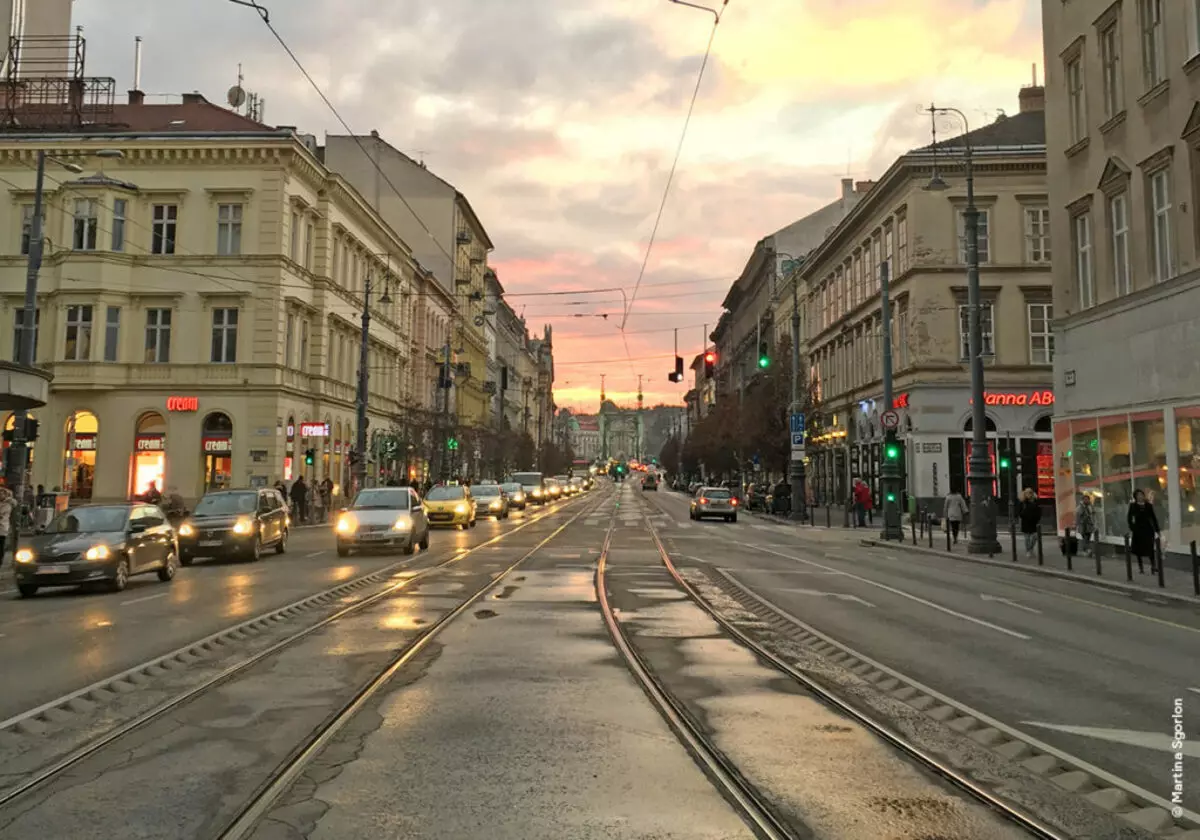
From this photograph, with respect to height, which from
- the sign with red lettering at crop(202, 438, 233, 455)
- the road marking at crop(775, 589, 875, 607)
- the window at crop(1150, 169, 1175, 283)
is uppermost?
the window at crop(1150, 169, 1175, 283)

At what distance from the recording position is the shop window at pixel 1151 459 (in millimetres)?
21516

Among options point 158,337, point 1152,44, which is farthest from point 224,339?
point 1152,44

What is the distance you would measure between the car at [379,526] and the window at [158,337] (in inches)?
902

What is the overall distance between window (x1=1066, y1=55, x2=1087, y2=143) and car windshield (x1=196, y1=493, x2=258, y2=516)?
74.6ft

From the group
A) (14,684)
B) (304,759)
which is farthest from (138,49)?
(304,759)

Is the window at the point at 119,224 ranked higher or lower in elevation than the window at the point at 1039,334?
higher

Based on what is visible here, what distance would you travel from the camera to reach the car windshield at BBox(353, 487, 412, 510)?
79.5 feet

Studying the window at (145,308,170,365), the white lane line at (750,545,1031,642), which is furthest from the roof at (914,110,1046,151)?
the window at (145,308,170,365)

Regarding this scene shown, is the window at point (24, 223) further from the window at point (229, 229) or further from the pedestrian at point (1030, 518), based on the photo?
the pedestrian at point (1030, 518)

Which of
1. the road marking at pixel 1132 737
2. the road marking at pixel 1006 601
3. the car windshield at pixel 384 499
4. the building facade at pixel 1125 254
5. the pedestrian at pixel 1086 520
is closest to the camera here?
the road marking at pixel 1132 737

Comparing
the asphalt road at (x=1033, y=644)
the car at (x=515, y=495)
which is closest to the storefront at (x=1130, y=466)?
the asphalt road at (x=1033, y=644)

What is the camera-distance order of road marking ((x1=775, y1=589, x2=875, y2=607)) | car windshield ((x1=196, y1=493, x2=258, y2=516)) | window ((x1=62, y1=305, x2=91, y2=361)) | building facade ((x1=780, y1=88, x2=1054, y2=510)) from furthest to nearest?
window ((x1=62, y1=305, x2=91, y2=361))
building facade ((x1=780, y1=88, x2=1054, y2=510))
car windshield ((x1=196, y1=493, x2=258, y2=516))
road marking ((x1=775, y1=589, x2=875, y2=607))

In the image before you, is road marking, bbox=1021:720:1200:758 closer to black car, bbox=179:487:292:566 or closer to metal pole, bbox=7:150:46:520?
black car, bbox=179:487:292:566

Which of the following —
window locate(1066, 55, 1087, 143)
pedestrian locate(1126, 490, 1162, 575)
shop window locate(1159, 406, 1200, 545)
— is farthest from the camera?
window locate(1066, 55, 1087, 143)
